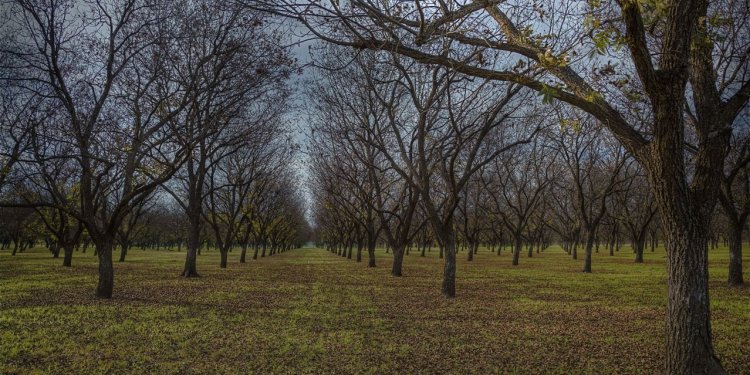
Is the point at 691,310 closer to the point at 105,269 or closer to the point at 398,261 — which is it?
the point at 105,269

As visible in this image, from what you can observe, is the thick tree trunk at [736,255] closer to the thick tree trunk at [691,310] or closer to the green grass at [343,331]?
the green grass at [343,331]

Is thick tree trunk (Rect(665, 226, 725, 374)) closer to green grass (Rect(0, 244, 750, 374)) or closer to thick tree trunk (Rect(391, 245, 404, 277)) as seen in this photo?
green grass (Rect(0, 244, 750, 374))

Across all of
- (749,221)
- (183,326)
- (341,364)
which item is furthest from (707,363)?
(749,221)

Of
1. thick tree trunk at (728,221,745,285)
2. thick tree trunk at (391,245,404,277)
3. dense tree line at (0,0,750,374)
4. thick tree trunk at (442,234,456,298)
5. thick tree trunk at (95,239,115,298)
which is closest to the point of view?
dense tree line at (0,0,750,374)

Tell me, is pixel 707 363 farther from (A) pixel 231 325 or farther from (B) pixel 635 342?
(A) pixel 231 325

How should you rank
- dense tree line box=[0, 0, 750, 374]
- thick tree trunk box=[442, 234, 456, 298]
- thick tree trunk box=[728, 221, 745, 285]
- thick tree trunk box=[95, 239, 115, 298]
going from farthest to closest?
1. thick tree trunk box=[728, 221, 745, 285]
2. thick tree trunk box=[442, 234, 456, 298]
3. thick tree trunk box=[95, 239, 115, 298]
4. dense tree line box=[0, 0, 750, 374]

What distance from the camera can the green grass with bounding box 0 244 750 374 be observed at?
678cm

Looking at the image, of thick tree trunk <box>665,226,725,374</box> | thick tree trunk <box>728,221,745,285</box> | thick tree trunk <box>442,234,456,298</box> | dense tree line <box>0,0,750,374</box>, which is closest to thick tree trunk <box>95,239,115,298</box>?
dense tree line <box>0,0,750,374</box>

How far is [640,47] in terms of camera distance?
15.9 feet

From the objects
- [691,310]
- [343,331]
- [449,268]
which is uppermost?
[691,310]

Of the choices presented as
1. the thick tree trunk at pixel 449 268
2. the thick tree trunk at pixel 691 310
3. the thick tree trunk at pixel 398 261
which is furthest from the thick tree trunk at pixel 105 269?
the thick tree trunk at pixel 691 310

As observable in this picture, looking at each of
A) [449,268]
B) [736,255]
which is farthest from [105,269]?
[736,255]

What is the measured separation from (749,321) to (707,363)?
271 inches

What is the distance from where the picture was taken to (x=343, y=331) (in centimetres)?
906
